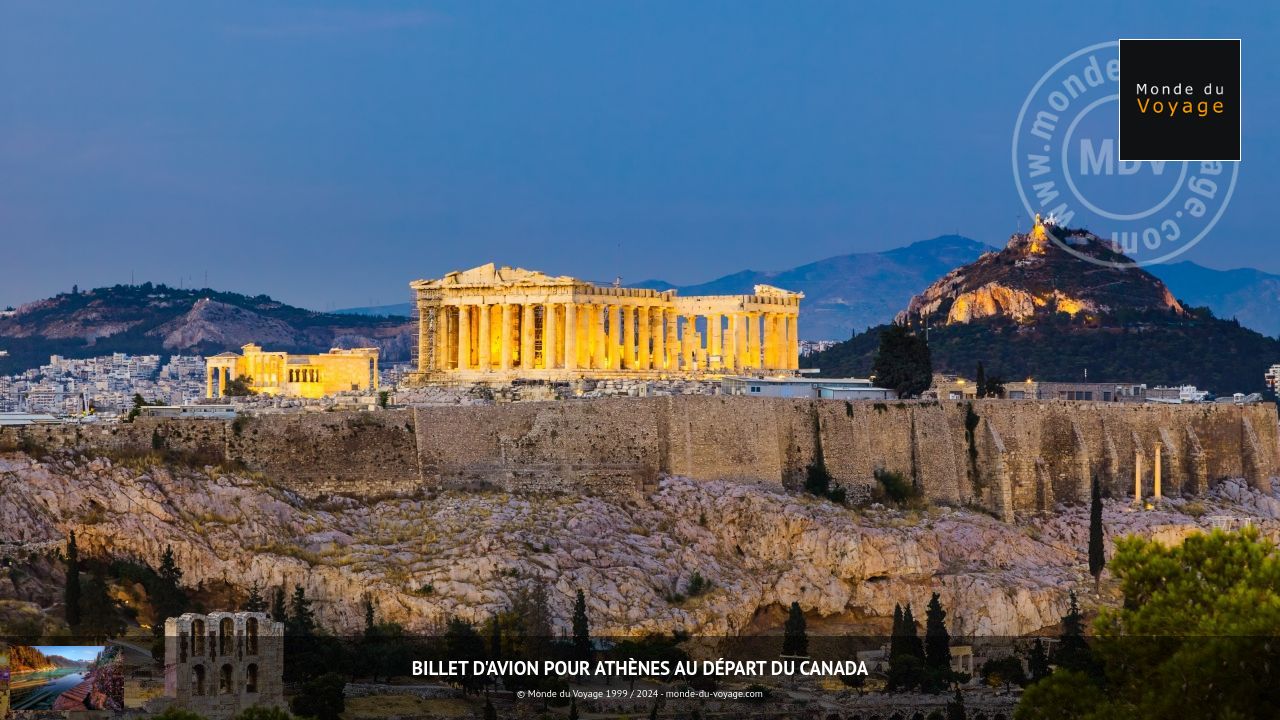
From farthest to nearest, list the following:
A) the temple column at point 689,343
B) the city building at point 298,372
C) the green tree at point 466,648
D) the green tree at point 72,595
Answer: the temple column at point 689,343, the city building at point 298,372, the green tree at point 466,648, the green tree at point 72,595

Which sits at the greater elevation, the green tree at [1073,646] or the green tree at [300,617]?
the green tree at [300,617]

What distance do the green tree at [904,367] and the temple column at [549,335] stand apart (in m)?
10.7

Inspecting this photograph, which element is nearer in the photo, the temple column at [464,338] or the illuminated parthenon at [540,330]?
the illuminated parthenon at [540,330]

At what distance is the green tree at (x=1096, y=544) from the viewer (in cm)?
7062

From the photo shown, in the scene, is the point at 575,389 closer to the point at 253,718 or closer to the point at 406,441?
the point at 406,441

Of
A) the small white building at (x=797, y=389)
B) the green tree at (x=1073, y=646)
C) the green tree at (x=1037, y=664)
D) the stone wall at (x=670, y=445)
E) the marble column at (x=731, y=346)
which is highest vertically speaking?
the marble column at (x=731, y=346)

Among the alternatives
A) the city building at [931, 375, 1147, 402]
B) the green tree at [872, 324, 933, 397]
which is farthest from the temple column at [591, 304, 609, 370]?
the city building at [931, 375, 1147, 402]

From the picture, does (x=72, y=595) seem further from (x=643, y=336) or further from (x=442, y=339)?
(x=643, y=336)

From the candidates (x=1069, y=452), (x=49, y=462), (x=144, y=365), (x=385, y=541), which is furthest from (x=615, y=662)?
(x=144, y=365)

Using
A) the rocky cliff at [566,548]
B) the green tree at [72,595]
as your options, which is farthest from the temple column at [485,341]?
the green tree at [72,595]

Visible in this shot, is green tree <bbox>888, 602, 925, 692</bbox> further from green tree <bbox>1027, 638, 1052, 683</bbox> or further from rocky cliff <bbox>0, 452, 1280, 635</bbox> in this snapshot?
rocky cliff <bbox>0, 452, 1280, 635</bbox>

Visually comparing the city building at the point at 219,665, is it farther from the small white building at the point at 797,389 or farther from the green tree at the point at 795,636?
the small white building at the point at 797,389

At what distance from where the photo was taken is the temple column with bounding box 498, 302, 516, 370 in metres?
76.3

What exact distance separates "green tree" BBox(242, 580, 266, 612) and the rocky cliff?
0.30 m
